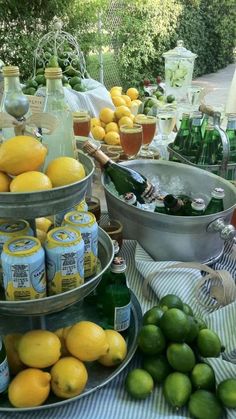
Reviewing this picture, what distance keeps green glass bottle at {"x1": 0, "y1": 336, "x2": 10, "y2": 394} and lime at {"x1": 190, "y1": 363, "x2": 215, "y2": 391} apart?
28 cm

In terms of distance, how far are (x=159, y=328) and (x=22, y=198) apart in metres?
0.32

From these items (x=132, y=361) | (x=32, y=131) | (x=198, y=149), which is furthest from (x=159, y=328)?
(x=198, y=149)

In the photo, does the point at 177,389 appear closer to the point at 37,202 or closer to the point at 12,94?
the point at 37,202

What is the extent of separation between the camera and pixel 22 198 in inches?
21.9

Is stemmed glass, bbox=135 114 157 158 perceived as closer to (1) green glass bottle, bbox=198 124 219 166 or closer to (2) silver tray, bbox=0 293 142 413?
(1) green glass bottle, bbox=198 124 219 166

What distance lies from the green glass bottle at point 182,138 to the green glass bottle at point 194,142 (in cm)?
1

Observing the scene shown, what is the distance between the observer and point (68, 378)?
61 centimetres

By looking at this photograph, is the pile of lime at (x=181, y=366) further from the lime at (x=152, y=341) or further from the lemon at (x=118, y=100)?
the lemon at (x=118, y=100)

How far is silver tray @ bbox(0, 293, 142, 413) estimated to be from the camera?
62cm

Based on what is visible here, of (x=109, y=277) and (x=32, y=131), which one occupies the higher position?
(x=32, y=131)

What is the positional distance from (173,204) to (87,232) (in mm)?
371

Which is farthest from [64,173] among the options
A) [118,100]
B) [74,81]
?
[74,81]

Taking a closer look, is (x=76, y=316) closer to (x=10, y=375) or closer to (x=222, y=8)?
(x=10, y=375)

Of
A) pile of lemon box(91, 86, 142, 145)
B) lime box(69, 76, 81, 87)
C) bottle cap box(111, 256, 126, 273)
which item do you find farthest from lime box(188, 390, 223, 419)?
lime box(69, 76, 81, 87)
